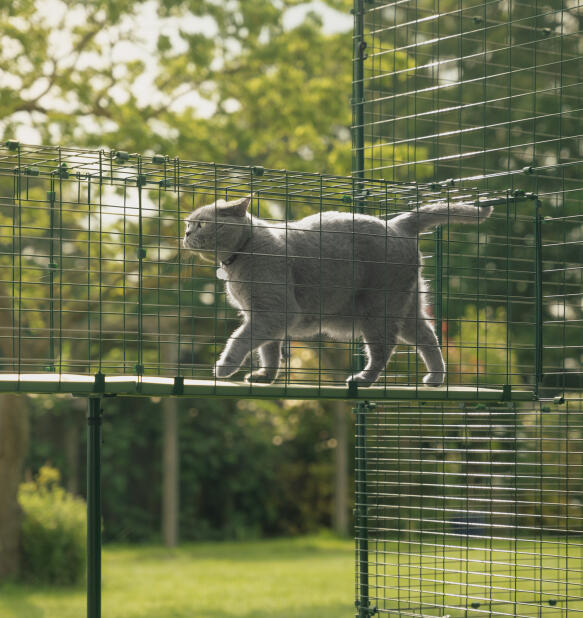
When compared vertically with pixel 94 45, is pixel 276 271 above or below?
below

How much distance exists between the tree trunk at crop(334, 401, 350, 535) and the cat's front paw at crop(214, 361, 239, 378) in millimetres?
8228

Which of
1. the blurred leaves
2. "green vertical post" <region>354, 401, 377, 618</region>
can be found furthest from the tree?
"green vertical post" <region>354, 401, 377, 618</region>

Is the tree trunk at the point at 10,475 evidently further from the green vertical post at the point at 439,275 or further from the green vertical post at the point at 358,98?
the green vertical post at the point at 439,275

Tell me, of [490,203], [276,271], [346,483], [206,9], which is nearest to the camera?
[276,271]

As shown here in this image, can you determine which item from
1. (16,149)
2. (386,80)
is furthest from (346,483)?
(16,149)

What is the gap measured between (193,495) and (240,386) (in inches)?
367

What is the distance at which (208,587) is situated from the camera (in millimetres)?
8641

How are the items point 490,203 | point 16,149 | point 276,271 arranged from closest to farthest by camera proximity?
point 16,149, point 276,271, point 490,203

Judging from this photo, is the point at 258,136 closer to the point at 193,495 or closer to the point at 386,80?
the point at 386,80

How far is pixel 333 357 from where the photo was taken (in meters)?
11.9

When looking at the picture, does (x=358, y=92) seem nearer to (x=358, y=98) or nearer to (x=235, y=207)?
(x=358, y=98)

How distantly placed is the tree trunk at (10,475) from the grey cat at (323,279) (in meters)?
5.44

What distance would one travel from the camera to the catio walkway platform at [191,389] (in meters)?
2.90

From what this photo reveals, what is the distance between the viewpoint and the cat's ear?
3438 millimetres
